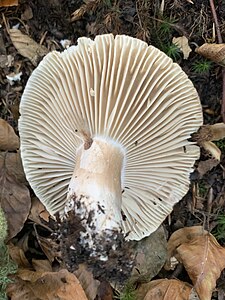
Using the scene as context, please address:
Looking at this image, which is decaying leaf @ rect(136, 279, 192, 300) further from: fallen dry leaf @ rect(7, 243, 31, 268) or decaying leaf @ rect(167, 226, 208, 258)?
fallen dry leaf @ rect(7, 243, 31, 268)

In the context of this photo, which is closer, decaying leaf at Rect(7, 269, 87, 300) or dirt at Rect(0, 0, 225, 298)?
decaying leaf at Rect(7, 269, 87, 300)

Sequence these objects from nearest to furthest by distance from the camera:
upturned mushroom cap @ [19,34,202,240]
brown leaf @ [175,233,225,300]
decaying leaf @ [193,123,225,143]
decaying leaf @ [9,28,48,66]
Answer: upturned mushroom cap @ [19,34,202,240] < decaying leaf @ [193,123,225,143] < brown leaf @ [175,233,225,300] < decaying leaf @ [9,28,48,66]

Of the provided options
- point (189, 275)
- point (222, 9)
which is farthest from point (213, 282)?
point (222, 9)

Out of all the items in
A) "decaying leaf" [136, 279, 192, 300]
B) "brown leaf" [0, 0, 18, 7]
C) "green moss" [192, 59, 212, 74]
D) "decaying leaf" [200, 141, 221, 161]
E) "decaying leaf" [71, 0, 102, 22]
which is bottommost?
"decaying leaf" [136, 279, 192, 300]

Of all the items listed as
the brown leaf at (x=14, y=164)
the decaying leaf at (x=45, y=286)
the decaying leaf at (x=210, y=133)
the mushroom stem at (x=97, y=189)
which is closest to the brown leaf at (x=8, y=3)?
the brown leaf at (x=14, y=164)

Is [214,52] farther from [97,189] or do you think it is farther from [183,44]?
[97,189]

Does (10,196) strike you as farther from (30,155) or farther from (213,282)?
(213,282)

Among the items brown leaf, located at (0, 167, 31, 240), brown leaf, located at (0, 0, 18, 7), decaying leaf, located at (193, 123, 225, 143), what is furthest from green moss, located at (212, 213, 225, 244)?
brown leaf, located at (0, 0, 18, 7)
